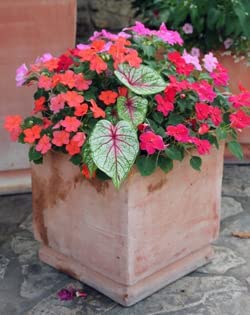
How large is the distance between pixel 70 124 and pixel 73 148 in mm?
68

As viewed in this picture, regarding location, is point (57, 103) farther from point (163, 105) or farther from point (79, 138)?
point (163, 105)

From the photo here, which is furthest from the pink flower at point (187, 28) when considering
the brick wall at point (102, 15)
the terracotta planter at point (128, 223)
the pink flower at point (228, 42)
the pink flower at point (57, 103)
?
the brick wall at point (102, 15)

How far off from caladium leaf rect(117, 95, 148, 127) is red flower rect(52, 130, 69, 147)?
162 millimetres

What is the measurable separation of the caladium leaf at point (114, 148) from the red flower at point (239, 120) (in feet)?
1.14

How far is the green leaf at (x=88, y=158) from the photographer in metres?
1.72

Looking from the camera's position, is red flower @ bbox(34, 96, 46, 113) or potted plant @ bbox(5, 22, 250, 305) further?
red flower @ bbox(34, 96, 46, 113)

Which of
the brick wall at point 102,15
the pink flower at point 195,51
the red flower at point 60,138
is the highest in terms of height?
the brick wall at point 102,15

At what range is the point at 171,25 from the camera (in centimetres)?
293

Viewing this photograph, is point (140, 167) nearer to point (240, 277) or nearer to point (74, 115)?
point (74, 115)

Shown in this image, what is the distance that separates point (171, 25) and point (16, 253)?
1.30 meters

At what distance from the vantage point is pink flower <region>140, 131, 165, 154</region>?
1731mm

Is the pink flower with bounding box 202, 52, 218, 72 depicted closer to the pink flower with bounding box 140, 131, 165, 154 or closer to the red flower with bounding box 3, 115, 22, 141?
the pink flower with bounding box 140, 131, 165, 154

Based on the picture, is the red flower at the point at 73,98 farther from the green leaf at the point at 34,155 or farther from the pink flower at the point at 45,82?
the green leaf at the point at 34,155

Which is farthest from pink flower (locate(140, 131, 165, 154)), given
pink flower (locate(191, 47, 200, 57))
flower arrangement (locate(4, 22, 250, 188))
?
pink flower (locate(191, 47, 200, 57))
